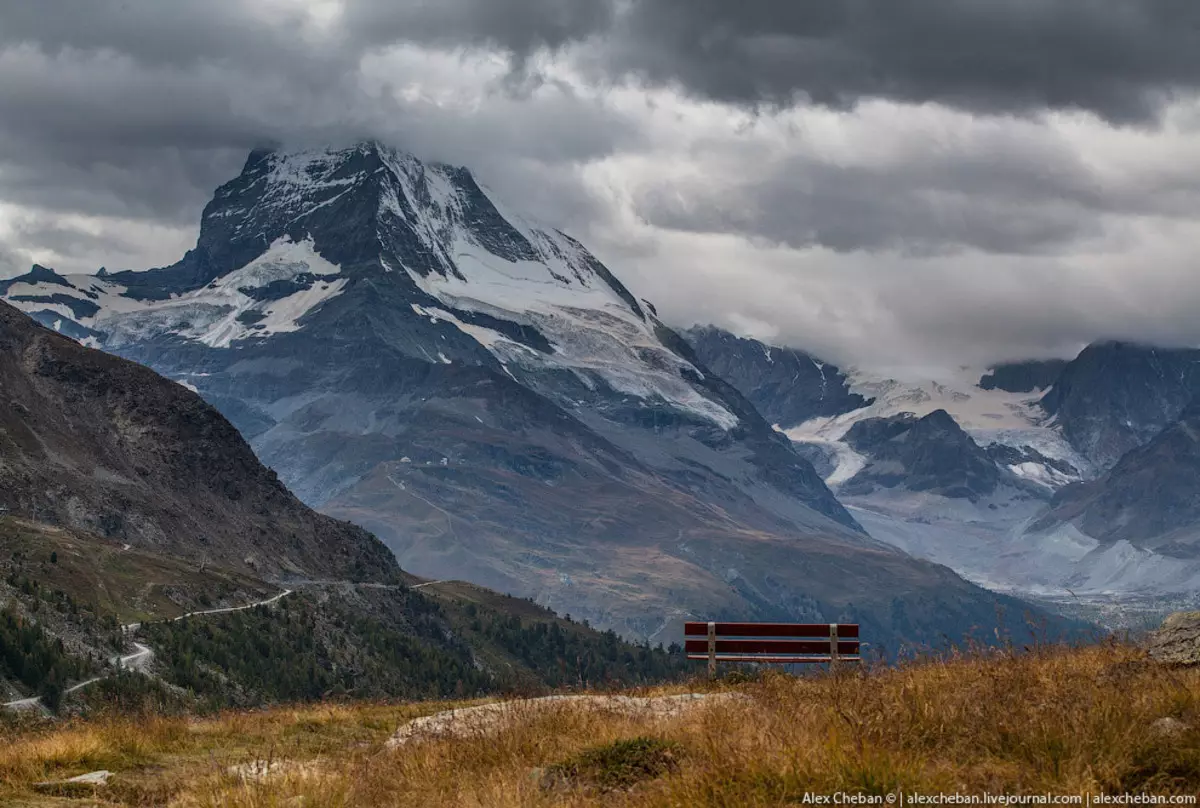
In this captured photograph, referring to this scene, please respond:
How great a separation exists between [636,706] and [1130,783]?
9790 millimetres

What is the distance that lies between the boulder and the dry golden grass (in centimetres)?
55

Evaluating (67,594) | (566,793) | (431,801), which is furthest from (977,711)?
(67,594)

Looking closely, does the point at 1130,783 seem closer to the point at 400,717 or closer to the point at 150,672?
the point at 400,717

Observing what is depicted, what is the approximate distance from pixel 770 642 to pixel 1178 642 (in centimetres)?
1102

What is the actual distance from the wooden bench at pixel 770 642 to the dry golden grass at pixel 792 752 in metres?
7.19

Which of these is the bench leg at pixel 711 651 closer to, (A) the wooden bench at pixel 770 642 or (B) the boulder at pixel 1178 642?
(A) the wooden bench at pixel 770 642

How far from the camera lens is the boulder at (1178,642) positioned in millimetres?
21609

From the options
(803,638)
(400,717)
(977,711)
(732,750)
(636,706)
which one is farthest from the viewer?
(803,638)

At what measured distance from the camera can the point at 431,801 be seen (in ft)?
54.7

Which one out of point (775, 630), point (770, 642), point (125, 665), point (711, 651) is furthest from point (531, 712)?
point (125, 665)

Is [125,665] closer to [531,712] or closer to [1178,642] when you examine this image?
[531,712]

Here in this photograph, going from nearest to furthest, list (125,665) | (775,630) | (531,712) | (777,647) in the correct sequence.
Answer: (531,712) → (777,647) → (775,630) → (125,665)

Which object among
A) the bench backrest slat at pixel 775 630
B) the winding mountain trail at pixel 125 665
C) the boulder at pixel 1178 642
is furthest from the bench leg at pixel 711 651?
the winding mountain trail at pixel 125 665

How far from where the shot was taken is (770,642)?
31.9 meters
